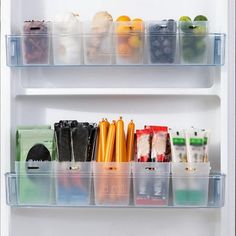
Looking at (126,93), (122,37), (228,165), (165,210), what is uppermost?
(122,37)

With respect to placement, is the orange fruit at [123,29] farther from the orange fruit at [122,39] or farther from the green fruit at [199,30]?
the green fruit at [199,30]

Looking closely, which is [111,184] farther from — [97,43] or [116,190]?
[97,43]

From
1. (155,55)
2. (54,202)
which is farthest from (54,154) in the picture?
(155,55)

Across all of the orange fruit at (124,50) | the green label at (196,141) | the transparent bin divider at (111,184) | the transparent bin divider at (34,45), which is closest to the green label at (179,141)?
the green label at (196,141)

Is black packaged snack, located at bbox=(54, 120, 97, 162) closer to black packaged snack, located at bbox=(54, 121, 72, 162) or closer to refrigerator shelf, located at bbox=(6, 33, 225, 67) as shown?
black packaged snack, located at bbox=(54, 121, 72, 162)

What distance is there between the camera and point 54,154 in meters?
1.56

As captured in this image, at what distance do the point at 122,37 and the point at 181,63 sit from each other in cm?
16

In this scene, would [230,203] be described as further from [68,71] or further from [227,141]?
[68,71]

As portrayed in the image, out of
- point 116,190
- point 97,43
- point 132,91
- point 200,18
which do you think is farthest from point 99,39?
point 116,190

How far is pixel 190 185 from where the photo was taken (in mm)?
1525

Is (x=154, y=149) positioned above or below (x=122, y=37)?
below

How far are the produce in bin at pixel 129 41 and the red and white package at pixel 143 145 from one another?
0.18 m

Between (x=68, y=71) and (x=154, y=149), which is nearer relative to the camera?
(x=154, y=149)

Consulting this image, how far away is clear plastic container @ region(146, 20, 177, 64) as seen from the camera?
154 cm
